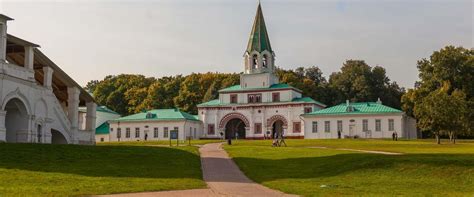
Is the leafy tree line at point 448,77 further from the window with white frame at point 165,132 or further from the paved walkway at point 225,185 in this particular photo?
the paved walkway at point 225,185

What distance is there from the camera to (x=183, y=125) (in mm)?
76125

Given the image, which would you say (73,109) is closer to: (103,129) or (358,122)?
(358,122)

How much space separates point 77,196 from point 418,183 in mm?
12177

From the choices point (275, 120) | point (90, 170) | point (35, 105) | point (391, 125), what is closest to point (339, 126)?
point (391, 125)

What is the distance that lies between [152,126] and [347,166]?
5593 cm

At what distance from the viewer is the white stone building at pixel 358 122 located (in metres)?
69.1

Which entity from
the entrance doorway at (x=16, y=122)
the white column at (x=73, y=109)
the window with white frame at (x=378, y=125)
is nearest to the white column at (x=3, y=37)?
the entrance doorway at (x=16, y=122)

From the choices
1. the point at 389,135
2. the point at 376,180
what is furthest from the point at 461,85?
the point at 376,180

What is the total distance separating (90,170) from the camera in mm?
23500

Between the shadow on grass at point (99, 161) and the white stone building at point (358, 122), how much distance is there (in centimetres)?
4129

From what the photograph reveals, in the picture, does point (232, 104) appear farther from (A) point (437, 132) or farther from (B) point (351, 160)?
(B) point (351, 160)

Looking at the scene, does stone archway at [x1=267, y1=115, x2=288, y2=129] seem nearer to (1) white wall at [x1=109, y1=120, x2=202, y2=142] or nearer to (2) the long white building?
(2) the long white building

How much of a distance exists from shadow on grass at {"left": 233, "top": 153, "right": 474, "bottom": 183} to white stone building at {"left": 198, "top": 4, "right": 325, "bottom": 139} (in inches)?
1806

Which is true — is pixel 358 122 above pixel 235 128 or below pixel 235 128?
above
